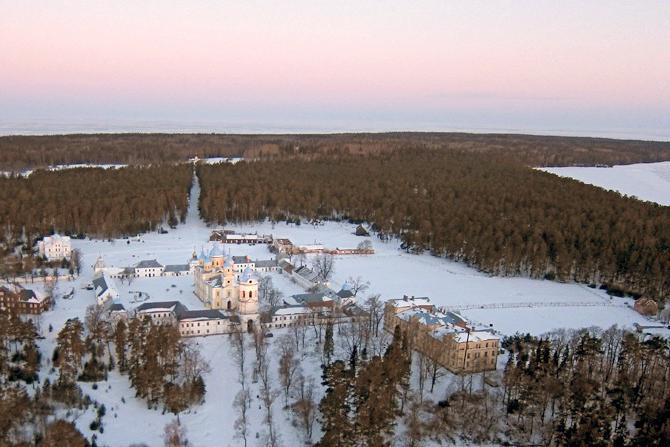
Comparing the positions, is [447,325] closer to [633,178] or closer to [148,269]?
[148,269]

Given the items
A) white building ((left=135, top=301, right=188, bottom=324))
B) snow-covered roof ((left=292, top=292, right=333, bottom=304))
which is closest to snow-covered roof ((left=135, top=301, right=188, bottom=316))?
white building ((left=135, top=301, right=188, bottom=324))

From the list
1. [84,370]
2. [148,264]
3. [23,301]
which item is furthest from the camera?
[148,264]

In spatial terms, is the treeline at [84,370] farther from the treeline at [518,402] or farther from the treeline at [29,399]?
the treeline at [518,402]

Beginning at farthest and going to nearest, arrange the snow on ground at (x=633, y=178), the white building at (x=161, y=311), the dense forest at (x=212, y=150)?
the dense forest at (x=212, y=150) < the snow on ground at (x=633, y=178) < the white building at (x=161, y=311)

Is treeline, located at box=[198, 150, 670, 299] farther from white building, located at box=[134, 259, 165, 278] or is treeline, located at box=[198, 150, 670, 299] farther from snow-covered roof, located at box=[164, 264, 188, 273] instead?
white building, located at box=[134, 259, 165, 278]

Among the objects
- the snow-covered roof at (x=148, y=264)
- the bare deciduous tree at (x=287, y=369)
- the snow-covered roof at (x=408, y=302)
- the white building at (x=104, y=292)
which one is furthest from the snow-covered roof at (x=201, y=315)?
the snow-covered roof at (x=148, y=264)

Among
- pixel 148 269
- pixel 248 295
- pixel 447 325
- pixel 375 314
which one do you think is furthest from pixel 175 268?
pixel 447 325
